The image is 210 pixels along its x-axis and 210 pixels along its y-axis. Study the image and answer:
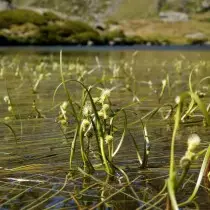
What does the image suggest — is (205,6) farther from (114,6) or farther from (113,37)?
(113,37)

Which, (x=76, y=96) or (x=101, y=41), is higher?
(x=76, y=96)

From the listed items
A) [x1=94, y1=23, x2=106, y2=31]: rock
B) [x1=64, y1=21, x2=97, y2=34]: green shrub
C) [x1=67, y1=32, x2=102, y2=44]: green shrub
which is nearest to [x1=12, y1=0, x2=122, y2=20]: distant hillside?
[x1=94, y1=23, x2=106, y2=31]: rock

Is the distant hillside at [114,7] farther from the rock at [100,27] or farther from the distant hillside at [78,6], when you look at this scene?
the rock at [100,27]

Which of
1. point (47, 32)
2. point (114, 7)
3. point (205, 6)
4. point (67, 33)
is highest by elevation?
point (205, 6)

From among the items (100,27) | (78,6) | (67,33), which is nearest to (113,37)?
(67,33)

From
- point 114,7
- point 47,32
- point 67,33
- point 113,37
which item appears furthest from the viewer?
point 114,7

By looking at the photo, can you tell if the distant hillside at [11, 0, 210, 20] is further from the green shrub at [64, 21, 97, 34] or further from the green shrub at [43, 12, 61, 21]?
the green shrub at [64, 21, 97, 34]

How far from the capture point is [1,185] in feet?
8.73

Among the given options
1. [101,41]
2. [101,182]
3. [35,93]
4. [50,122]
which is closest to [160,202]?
[101,182]

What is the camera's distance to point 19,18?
202 feet

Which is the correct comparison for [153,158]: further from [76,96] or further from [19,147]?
[76,96]

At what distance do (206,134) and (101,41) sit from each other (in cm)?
5908

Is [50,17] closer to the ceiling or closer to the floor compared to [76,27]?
closer to the ceiling

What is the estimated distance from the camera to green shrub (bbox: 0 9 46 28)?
5925cm
